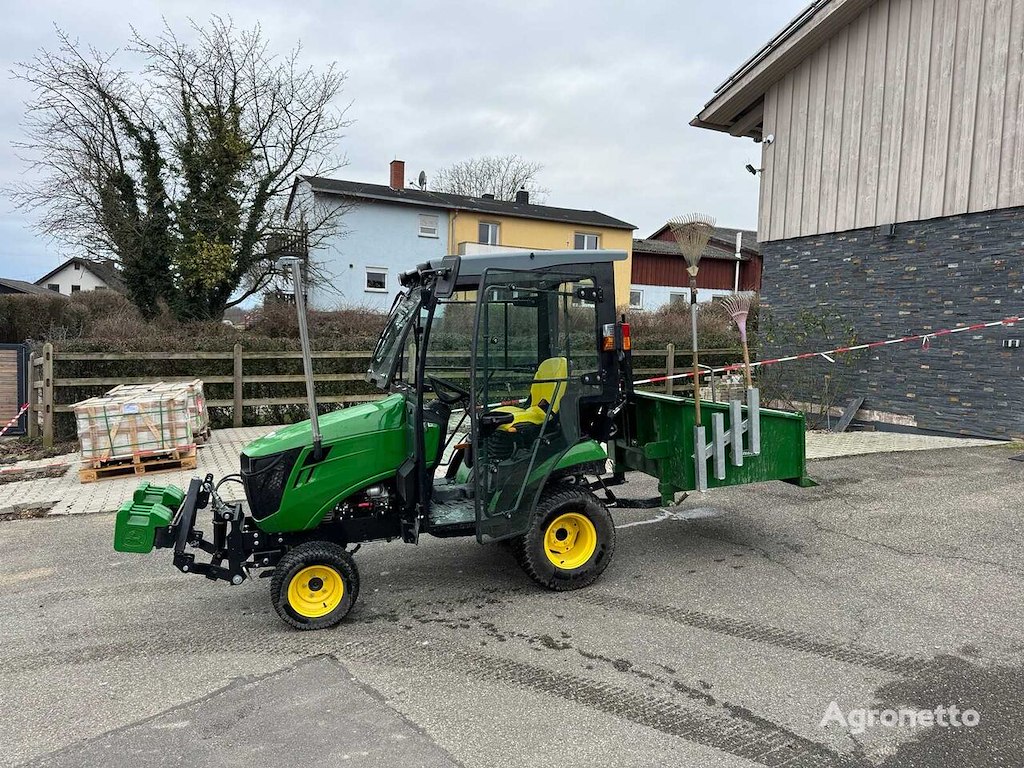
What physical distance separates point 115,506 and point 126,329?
5.66m

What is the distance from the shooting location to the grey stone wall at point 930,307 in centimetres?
923

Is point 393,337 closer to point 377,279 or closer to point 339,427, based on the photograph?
point 339,427

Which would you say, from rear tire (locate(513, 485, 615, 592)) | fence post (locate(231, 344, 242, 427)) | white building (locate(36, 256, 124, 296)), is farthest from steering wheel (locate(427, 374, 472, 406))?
white building (locate(36, 256, 124, 296))

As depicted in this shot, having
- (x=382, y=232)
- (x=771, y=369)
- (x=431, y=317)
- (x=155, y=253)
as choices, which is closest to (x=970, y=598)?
(x=431, y=317)

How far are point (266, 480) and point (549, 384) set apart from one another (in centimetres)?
189

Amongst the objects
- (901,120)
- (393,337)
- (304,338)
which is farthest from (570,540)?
(901,120)

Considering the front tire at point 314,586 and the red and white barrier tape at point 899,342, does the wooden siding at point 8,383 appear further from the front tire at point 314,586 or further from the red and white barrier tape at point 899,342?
the red and white barrier tape at point 899,342

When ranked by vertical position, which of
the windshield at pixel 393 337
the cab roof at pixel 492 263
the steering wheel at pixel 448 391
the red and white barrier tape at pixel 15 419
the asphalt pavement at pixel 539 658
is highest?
the cab roof at pixel 492 263

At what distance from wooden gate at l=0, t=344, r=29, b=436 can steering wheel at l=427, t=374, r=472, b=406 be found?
917 cm

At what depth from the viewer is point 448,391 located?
4.45m

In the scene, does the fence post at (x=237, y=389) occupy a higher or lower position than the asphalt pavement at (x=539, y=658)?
higher

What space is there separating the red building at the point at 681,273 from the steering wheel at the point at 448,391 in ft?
99.2

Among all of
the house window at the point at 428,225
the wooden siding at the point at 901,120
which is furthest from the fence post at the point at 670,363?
the house window at the point at 428,225

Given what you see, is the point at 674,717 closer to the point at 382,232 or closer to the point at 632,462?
the point at 632,462
